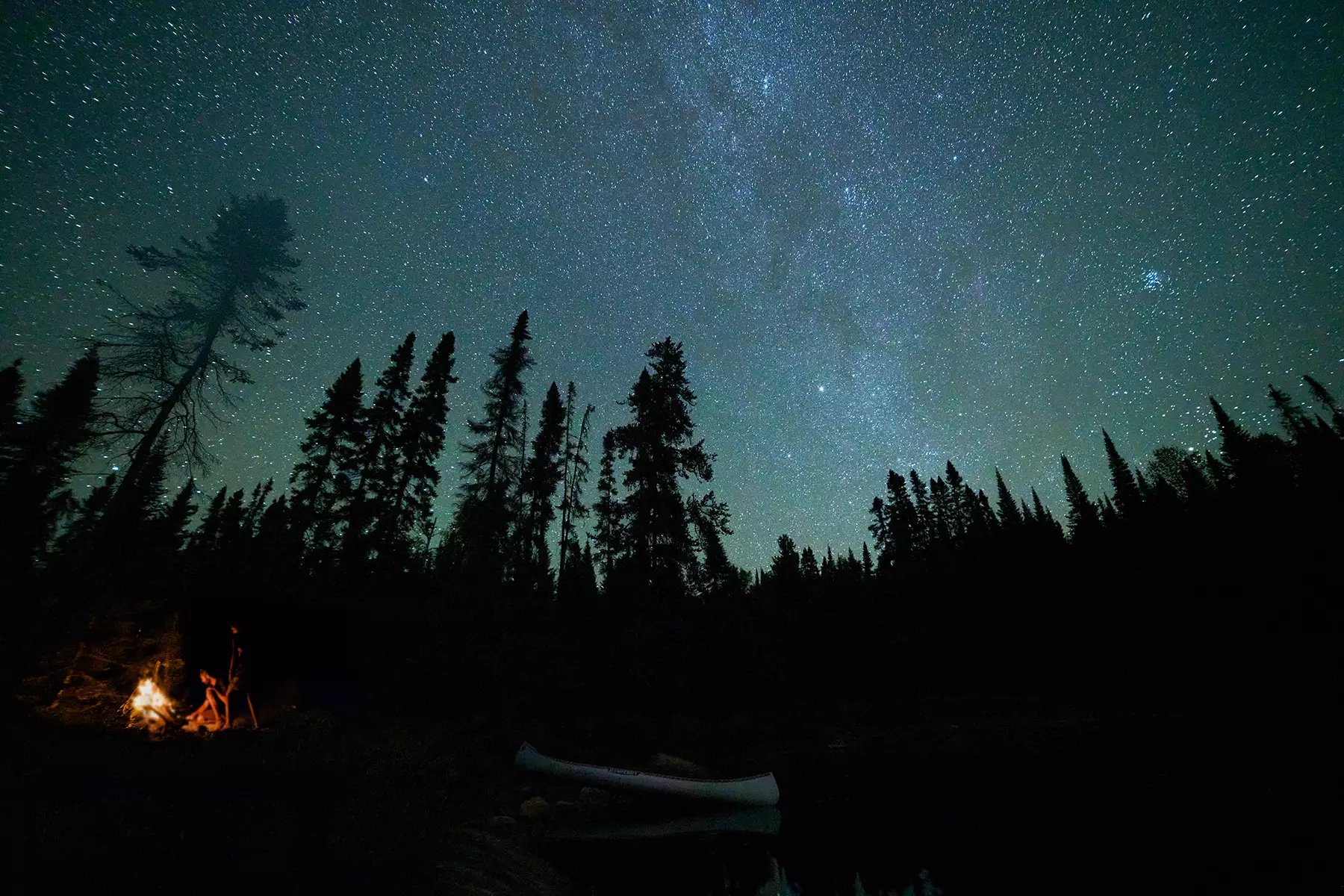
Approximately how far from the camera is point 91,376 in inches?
1340

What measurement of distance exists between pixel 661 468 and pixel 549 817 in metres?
14.0

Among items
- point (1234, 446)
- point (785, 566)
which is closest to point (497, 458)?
point (785, 566)

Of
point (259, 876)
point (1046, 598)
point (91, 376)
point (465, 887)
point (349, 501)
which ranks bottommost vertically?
point (465, 887)

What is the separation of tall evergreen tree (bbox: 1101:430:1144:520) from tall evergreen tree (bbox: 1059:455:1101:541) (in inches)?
118

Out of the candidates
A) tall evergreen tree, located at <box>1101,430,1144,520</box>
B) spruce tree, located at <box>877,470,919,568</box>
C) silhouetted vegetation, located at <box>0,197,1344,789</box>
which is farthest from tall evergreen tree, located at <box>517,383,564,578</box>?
tall evergreen tree, located at <box>1101,430,1144,520</box>

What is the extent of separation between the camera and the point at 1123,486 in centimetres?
6794

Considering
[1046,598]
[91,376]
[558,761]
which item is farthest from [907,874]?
[91,376]

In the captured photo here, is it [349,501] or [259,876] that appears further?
[349,501]

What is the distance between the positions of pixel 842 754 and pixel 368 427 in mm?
31336

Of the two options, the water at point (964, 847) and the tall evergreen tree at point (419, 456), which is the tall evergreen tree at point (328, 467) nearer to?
the tall evergreen tree at point (419, 456)

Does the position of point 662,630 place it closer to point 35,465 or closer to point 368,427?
point 368,427

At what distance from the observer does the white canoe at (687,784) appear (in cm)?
1511

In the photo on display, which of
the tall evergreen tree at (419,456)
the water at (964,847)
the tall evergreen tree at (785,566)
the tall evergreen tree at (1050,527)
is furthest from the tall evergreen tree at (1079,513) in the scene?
the tall evergreen tree at (419,456)

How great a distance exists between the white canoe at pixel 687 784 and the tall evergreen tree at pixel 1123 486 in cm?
6616
